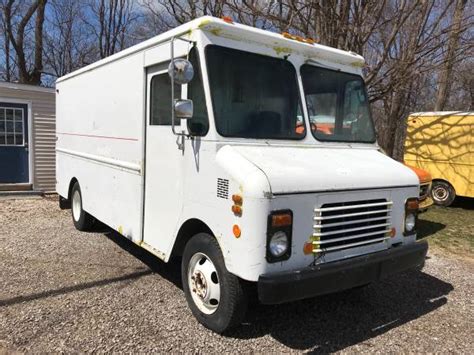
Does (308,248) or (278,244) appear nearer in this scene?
(278,244)

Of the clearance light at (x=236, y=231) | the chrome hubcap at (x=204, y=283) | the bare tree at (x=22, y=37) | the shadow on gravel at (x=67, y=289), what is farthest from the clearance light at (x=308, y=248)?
the bare tree at (x=22, y=37)

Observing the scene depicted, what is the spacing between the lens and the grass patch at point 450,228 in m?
7.22

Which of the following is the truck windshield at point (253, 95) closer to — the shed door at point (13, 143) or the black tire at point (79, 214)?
the black tire at point (79, 214)

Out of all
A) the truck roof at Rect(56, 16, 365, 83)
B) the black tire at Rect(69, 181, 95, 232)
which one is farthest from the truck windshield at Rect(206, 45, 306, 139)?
the black tire at Rect(69, 181, 95, 232)

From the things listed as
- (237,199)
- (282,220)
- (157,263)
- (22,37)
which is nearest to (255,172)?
(237,199)

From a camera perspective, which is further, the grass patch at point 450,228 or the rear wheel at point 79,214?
the grass patch at point 450,228

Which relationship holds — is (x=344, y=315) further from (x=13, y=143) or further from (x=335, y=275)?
(x=13, y=143)

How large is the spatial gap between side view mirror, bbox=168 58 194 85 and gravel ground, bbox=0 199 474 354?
2145 millimetres

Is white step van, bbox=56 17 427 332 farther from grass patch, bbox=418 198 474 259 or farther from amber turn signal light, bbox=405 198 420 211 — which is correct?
Result: grass patch, bbox=418 198 474 259

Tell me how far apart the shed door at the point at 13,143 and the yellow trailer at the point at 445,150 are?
9.84 m

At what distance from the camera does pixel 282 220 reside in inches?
127

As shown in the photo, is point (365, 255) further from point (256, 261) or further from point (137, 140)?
point (137, 140)

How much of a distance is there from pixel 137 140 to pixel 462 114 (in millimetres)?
8945

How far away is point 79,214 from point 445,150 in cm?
884
